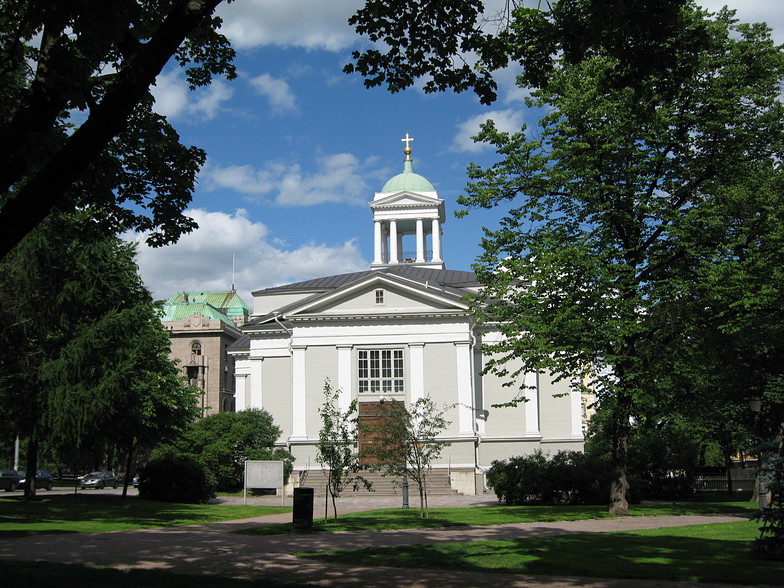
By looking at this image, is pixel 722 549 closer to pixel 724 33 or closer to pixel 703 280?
pixel 703 280

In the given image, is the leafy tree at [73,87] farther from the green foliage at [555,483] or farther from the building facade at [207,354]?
the building facade at [207,354]

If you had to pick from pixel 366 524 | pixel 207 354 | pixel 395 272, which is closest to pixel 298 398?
pixel 395 272

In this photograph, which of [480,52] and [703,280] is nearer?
[480,52]

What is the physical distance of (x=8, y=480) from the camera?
1716 inches

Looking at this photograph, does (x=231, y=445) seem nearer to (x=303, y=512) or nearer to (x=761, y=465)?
(x=303, y=512)

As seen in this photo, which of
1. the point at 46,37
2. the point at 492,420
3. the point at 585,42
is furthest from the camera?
the point at 492,420

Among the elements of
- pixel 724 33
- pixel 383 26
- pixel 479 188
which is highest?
pixel 724 33

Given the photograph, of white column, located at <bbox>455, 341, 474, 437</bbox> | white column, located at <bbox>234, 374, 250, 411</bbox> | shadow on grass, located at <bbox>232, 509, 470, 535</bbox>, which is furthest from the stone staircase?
shadow on grass, located at <bbox>232, 509, 470, 535</bbox>

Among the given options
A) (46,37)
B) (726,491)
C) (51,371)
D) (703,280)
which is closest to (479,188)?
(703,280)

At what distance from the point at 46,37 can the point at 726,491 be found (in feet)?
124

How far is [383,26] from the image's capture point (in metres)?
10.1

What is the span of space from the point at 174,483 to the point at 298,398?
978cm

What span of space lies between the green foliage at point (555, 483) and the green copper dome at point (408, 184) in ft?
97.0

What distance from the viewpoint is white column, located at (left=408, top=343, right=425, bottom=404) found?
128 ft
